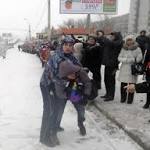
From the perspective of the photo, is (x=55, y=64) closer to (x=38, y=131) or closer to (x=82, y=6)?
(x=38, y=131)

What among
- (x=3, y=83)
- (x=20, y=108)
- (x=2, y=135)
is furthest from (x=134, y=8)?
(x=2, y=135)

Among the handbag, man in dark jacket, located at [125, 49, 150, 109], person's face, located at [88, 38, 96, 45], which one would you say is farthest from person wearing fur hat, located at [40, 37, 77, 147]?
person's face, located at [88, 38, 96, 45]

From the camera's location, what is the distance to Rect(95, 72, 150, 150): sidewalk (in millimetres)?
6965

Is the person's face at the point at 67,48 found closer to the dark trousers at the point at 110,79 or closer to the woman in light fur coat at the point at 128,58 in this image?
the woman in light fur coat at the point at 128,58

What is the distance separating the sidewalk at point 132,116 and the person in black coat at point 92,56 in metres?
0.75

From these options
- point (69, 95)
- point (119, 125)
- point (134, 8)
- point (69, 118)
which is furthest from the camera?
point (134, 8)

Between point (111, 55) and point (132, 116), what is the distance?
195cm

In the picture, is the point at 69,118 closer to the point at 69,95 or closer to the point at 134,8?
the point at 69,95

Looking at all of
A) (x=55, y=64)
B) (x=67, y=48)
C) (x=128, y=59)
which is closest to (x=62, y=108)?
(x=55, y=64)

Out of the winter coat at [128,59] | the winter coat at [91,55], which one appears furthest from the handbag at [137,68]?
the winter coat at [91,55]

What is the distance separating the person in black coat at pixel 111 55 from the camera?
9812 millimetres

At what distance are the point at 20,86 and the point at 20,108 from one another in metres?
4.73

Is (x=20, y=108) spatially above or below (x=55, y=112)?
below

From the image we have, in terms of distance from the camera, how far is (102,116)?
905cm
